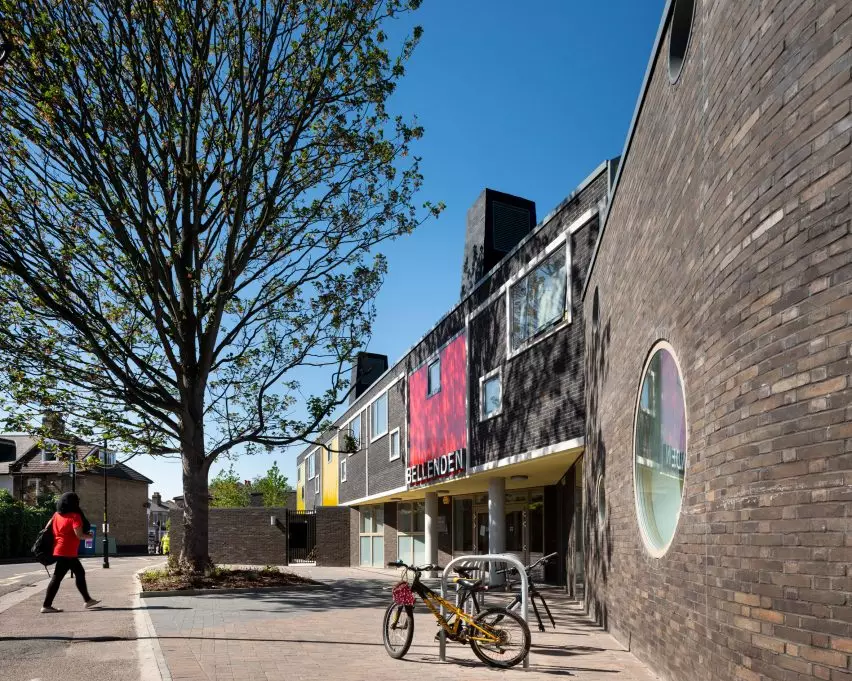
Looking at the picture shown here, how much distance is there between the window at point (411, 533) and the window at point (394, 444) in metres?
2.54

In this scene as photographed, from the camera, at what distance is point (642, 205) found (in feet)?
28.0

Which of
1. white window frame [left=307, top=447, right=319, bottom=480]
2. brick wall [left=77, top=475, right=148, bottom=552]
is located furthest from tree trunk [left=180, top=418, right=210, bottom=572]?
brick wall [left=77, top=475, right=148, bottom=552]

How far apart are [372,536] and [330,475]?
8.46 meters

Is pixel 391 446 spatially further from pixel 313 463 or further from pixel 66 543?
pixel 313 463

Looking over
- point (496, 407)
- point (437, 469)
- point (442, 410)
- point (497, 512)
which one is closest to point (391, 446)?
point (437, 469)

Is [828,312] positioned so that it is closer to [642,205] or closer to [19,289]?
[642,205]

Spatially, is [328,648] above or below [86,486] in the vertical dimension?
below

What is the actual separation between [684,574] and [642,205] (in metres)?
3.92

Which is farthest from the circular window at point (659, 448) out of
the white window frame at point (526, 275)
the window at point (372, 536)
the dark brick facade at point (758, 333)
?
the window at point (372, 536)

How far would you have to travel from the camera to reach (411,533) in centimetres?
3123

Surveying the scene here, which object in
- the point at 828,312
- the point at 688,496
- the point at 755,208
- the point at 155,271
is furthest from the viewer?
the point at 155,271

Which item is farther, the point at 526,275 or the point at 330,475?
the point at 330,475

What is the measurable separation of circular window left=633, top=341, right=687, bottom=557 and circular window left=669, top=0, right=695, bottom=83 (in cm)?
245

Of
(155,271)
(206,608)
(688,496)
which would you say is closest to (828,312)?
(688,496)
